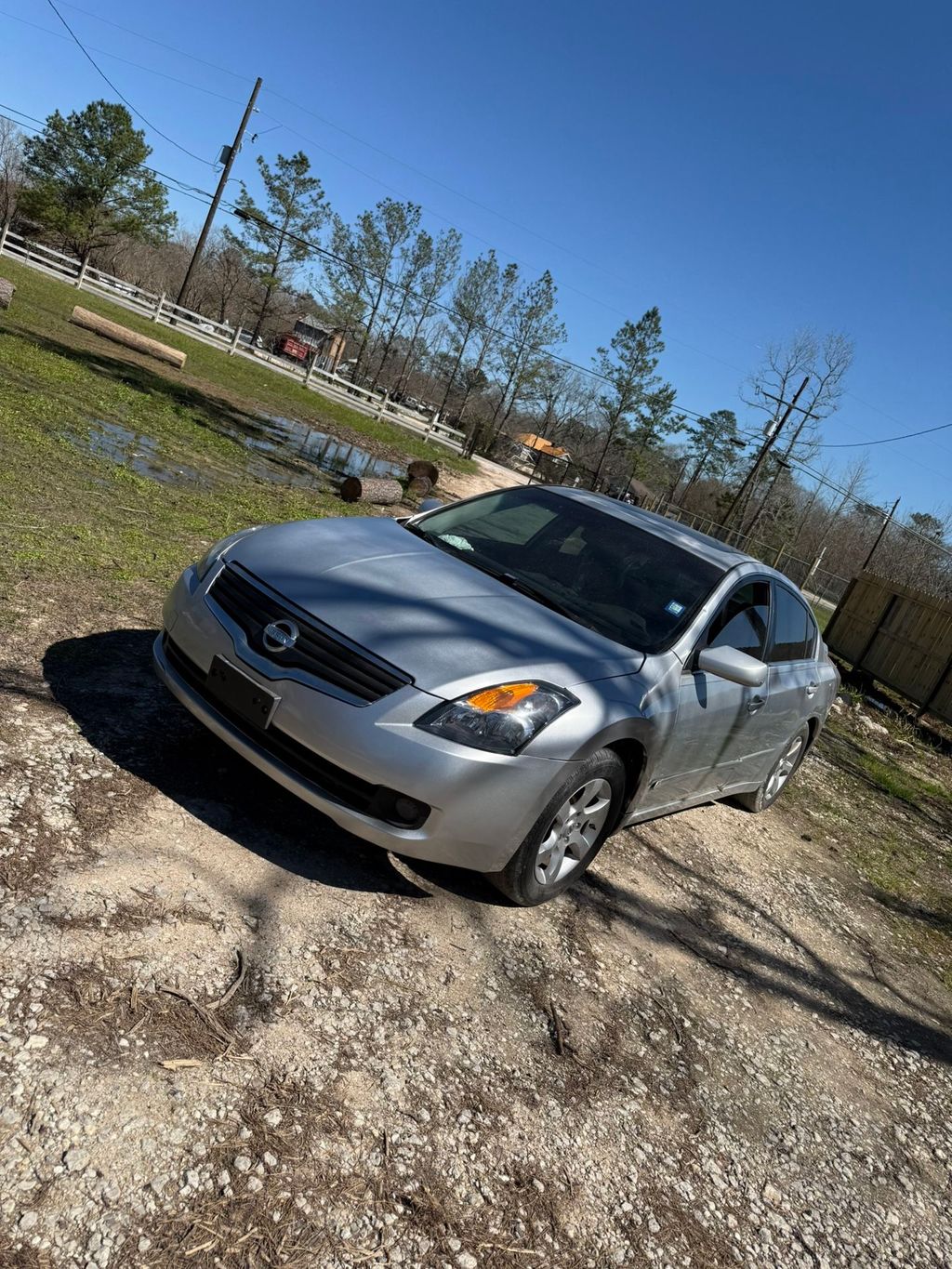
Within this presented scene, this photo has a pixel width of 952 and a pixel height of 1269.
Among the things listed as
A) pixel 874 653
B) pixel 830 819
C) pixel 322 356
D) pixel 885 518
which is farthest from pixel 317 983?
pixel 322 356

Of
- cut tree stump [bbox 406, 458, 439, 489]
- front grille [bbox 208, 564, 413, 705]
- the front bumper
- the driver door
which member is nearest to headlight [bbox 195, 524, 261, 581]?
front grille [bbox 208, 564, 413, 705]

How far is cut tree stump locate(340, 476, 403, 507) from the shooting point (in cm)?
1313

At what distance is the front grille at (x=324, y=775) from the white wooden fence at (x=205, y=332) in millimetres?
29959

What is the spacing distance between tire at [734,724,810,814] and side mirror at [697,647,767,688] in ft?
6.24

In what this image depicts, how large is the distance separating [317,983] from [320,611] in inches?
50.9

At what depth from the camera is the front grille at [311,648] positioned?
3.20 m

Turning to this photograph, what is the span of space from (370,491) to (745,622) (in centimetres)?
925

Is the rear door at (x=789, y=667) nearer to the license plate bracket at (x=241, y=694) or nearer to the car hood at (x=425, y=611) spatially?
the car hood at (x=425, y=611)

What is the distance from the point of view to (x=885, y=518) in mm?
46719

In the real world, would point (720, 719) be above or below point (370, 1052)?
above

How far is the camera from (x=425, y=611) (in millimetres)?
3572

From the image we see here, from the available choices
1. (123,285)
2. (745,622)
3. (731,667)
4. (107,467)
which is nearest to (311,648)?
(731,667)

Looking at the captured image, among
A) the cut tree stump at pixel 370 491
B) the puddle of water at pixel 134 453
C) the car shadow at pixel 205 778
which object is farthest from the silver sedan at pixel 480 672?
the cut tree stump at pixel 370 491

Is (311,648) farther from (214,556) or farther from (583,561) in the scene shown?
(583,561)
